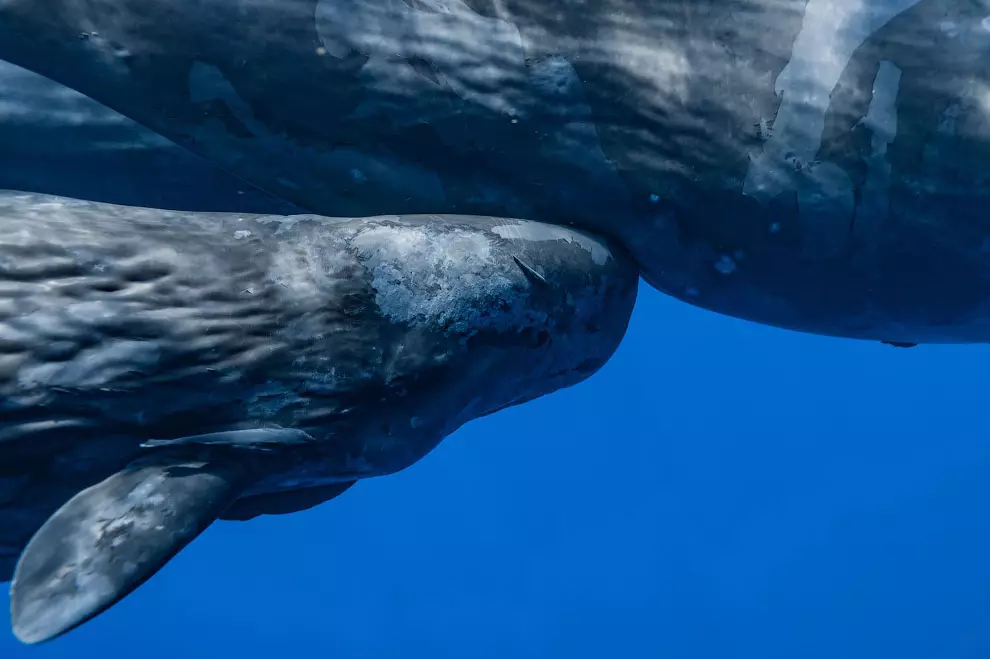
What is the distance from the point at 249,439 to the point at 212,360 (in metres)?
0.28

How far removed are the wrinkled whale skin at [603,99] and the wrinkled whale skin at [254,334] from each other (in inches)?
16.1

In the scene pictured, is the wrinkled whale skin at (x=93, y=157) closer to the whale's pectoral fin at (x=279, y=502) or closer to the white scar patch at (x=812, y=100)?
the whale's pectoral fin at (x=279, y=502)

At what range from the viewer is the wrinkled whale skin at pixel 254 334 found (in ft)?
7.72

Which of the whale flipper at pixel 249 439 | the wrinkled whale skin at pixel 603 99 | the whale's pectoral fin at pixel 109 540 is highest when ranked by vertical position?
the wrinkled whale skin at pixel 603 99

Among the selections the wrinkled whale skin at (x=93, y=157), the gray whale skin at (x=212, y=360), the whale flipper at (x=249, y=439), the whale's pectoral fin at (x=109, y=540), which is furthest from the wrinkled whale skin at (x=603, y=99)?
the whale's pectoral fin at (x=109, y=540)

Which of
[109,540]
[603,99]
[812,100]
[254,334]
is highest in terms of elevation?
[812,100]

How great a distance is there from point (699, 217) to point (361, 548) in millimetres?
46482

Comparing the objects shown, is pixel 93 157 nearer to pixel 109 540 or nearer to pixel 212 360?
pixel 212 360

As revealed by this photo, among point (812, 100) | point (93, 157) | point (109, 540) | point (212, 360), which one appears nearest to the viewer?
point (109, 540)

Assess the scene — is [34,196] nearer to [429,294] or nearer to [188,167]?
[188,167]

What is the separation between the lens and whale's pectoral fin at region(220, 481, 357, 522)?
9.61ft

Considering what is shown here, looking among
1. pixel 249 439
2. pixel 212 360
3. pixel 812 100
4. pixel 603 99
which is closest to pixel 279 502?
pixel 249 439

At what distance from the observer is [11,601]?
207 centimetres

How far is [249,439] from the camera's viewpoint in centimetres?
248
